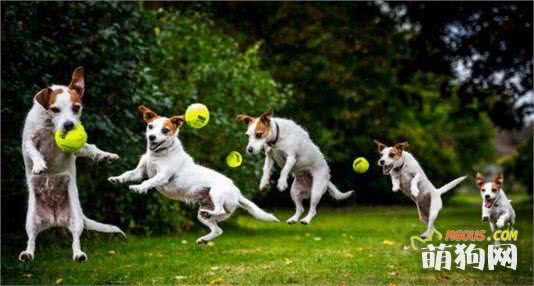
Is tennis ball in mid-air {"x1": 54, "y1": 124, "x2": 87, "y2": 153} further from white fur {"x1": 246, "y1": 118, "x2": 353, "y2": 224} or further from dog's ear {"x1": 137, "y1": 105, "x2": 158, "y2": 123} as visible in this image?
white fur {"x1": 246, "y1": 118, "x2": 353, "y2": 224}

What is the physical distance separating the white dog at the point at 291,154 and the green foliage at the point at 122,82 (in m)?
6.32

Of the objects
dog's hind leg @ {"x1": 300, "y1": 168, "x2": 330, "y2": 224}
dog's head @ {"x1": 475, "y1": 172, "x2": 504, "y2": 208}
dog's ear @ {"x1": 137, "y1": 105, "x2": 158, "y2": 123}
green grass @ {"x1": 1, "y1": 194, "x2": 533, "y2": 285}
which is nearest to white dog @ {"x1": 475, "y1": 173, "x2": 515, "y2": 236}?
dog's head @ {"x1": 475, "y1": 172, "x2": 504, "y2": 208}

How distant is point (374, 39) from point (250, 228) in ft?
34.3

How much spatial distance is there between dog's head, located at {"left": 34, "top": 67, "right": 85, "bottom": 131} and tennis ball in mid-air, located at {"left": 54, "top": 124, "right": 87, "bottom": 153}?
0.12 ft

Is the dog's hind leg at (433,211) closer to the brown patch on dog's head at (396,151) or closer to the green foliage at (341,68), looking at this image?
the brown patch on dog's head at (396,151)

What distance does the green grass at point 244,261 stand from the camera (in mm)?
15039

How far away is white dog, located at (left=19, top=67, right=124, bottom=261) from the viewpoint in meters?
6.50

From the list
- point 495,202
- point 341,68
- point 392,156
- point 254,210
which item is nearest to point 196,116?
point 254,210

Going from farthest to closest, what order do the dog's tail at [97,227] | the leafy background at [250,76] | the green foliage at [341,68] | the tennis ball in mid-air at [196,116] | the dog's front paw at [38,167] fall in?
the green foliage at [341,68], the leafy background at [250,76], the dog's tail at [97,227], the tennis ball in mid-air at [196,116], the dog's front paw at [38,167]

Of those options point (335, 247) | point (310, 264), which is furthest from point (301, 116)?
point (310, 264)

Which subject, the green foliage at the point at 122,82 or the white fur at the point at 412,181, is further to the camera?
the green foliage at the point at 122,82

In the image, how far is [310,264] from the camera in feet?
54.7

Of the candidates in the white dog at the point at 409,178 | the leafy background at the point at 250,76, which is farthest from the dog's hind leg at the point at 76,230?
the leafy background at the point at 250,76

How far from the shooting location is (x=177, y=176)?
6953 mm
